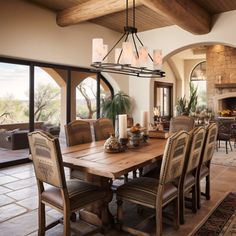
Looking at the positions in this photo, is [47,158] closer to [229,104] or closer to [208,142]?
[208,142]

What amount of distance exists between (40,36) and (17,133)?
223 centimetres

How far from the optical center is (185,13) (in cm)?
455

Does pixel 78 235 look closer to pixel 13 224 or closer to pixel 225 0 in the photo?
pixel 13 224

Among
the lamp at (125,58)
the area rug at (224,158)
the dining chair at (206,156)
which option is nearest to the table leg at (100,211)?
the dining chair at (206,156)

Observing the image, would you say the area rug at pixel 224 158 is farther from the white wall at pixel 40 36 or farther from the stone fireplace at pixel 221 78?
the white wall at pixel 40 36

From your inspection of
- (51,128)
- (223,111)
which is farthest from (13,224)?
(223,111)

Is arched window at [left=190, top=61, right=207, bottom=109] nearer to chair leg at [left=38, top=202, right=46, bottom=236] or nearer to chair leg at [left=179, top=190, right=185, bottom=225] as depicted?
chair leg at [left=179, top=190, right=185, bottom=225]

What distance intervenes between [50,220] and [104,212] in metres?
0.68

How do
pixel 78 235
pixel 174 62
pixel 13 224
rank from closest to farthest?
1. pixel 78 235
2. pixel 13 224
3. pixel 174 62

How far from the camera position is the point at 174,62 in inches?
431

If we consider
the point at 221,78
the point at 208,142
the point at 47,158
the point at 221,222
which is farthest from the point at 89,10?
the point at 221,78

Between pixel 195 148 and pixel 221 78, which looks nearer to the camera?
pixel 195 148

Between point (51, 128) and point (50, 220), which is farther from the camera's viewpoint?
point (51, 128)

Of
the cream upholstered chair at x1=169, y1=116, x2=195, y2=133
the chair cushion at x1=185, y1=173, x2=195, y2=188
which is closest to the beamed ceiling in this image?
the cream upholstered chair at x1=169, y1=116, x2=195, y2=133
